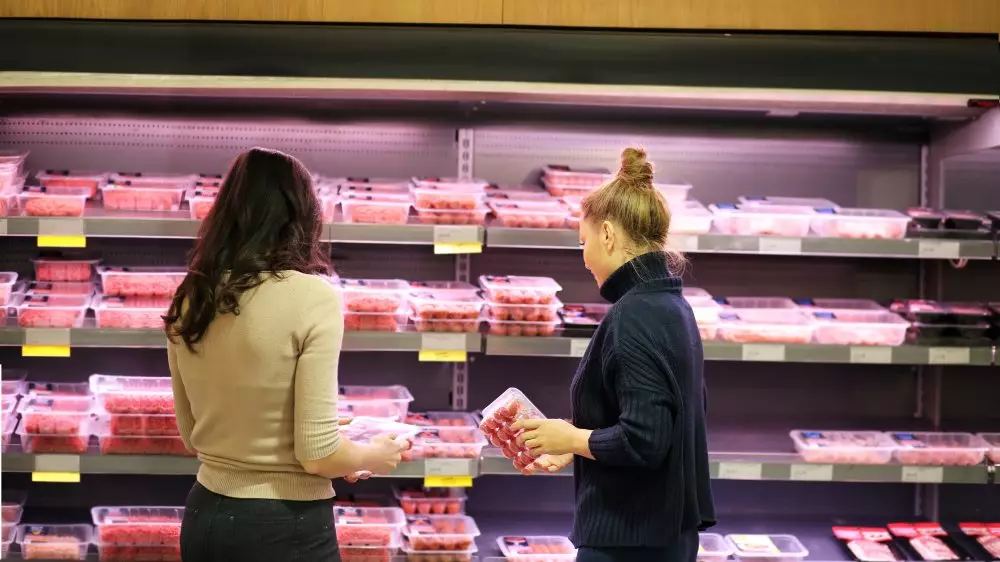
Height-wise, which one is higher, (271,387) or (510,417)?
(271,387)

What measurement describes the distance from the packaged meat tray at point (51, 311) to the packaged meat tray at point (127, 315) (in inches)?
2.8

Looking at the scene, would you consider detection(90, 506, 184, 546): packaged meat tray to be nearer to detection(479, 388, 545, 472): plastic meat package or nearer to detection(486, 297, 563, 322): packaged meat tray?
detection(486, 297, 563, 322): packaged meat tray

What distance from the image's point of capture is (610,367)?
238 centimetres

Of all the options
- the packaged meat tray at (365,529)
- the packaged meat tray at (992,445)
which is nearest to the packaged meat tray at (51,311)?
the packaged meat tray at (365,529)

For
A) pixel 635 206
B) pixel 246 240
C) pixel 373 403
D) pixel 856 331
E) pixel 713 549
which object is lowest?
pixel 713 549

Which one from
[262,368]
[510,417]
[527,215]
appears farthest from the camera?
[527,215]

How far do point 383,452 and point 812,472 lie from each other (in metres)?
1.96

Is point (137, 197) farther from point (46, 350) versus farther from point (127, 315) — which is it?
point (46, 350)

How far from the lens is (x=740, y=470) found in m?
3.77

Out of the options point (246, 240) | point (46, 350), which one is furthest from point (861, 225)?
point (46, 350)

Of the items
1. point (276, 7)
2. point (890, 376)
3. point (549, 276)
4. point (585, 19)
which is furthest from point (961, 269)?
point (276, 7)

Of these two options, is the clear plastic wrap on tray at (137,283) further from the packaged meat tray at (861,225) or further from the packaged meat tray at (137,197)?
the packaged meat tray at (861,225)

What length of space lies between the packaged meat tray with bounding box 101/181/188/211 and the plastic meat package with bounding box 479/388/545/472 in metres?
1.61

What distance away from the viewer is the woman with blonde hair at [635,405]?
7.66 feet
